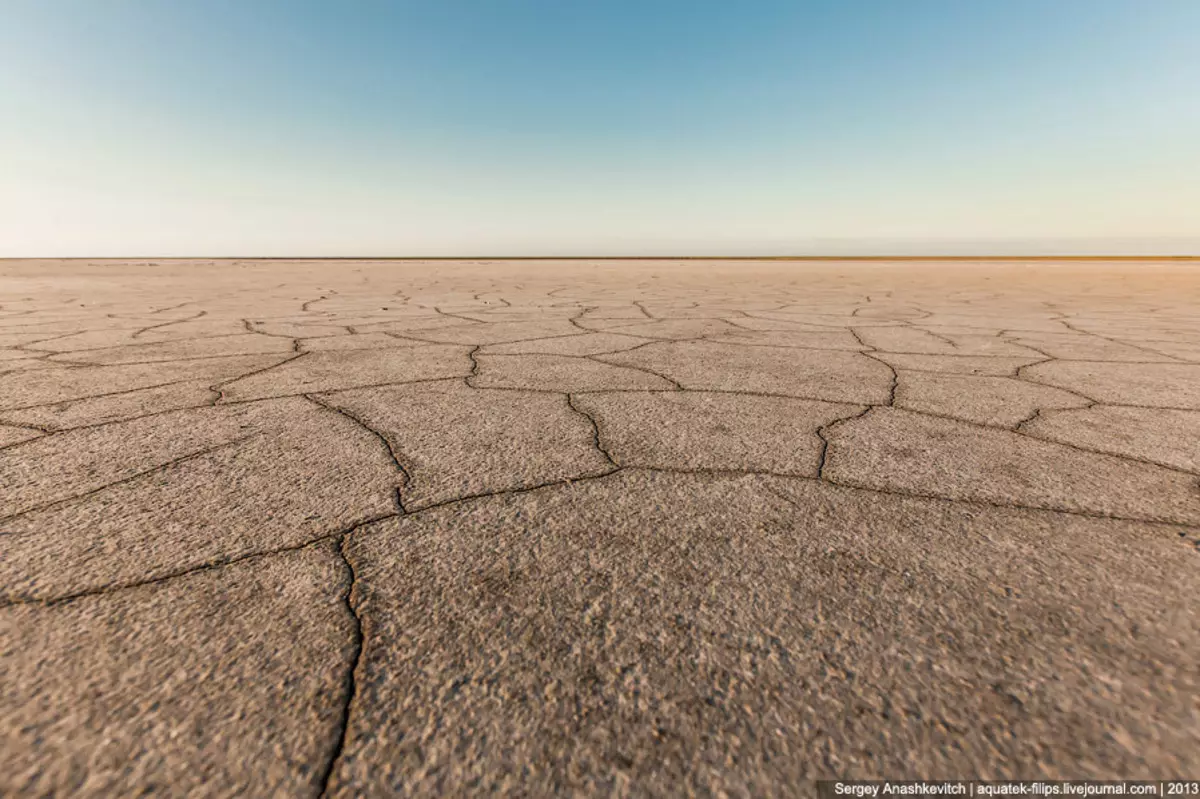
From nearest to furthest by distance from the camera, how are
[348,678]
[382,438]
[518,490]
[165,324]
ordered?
[348,678]
[518,490]
[382,438]
[165,324]

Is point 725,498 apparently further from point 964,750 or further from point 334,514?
point 334,514

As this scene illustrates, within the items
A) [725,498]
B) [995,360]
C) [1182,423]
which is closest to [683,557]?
[725,498]

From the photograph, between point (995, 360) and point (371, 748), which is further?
point (995, 360)

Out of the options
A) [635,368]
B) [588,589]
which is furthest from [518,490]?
[635,368]

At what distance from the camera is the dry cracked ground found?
66 cm

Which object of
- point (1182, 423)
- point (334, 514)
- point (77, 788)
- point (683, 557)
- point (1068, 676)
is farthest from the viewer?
point (1182, 423)

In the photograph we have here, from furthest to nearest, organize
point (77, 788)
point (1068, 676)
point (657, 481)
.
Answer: point (657, 481) → point (1068, 676) → point (77, 788)

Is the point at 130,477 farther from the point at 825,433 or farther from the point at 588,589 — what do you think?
the point at 825,433

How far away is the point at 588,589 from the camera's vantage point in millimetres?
955

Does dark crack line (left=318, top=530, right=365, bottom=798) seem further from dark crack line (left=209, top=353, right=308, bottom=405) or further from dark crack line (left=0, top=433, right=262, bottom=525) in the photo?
dark crack line (left=209, top=353, right=308, bottom=405)

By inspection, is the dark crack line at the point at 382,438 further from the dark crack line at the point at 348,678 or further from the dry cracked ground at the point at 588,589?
the dark crack line at the point at 348,678

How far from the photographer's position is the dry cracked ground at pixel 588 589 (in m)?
0.66

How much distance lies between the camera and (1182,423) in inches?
73.0

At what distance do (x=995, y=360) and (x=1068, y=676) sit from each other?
9.13ft
